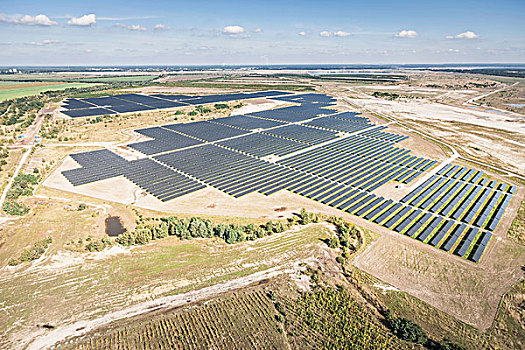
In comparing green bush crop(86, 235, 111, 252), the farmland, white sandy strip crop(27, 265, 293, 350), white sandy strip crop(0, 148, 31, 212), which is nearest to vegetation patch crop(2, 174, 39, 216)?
white sandy strip crop(0, 148, 31, 212)

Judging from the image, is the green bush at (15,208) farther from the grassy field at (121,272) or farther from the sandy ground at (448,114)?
the sandy ground at (448,114)

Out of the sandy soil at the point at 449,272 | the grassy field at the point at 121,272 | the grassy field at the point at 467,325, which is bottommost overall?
the grassy field at the point at 467,325

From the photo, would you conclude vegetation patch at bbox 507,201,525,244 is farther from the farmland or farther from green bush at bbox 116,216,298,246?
green bush at bbox 116,216,298,246

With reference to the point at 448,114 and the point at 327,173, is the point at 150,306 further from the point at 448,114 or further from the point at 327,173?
the point at 448,114

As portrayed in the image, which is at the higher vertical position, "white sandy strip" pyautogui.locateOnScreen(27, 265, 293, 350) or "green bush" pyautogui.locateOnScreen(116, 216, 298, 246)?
"green bush" pyautogui.locateOnScreen(116, 216, 298, 246)

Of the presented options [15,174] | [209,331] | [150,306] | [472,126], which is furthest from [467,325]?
[472,126]

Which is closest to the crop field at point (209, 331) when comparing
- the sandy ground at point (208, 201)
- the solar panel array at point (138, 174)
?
the sandy ground at point (208, 201)

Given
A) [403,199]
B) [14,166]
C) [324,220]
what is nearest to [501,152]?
[403,199]
